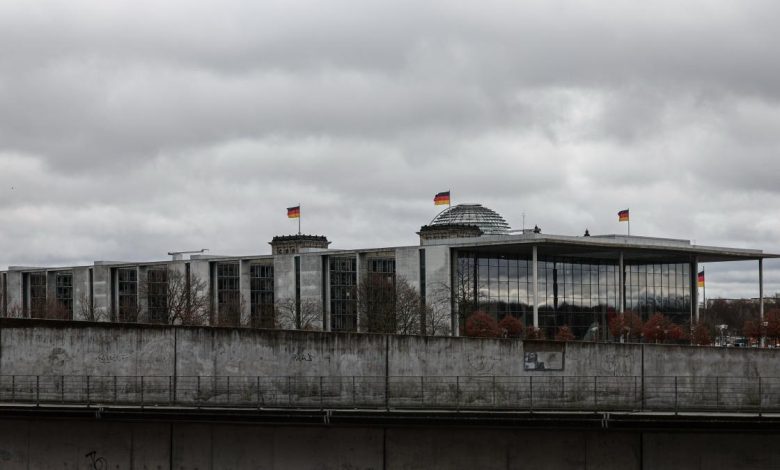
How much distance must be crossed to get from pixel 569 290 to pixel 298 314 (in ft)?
98.2

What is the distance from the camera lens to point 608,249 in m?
104

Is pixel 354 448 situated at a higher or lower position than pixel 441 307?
lower

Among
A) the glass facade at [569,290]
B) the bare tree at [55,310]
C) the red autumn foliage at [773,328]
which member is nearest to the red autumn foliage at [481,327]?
the glass facade at [569,290]

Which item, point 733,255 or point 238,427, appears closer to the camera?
point 238,427

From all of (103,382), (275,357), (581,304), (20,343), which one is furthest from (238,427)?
(581,304)

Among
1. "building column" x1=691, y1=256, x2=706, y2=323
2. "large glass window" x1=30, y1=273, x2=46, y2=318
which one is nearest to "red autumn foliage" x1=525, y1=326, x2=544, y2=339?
"building column" x1=691, y1=256, x2=706, y2=323

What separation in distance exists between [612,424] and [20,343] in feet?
71.8

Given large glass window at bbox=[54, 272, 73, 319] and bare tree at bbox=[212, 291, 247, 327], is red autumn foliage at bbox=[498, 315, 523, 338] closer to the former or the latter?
bare tree at bbox=[212, 291, 247, 327]

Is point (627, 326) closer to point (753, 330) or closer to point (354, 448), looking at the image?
point (753, 330)

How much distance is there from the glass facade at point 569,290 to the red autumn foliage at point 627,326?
7.44 metres

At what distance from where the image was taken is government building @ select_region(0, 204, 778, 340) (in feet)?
332

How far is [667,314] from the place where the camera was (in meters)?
120

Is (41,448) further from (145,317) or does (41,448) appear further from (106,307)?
(106,307)

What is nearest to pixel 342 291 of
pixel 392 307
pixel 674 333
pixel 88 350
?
pixel 392 307
